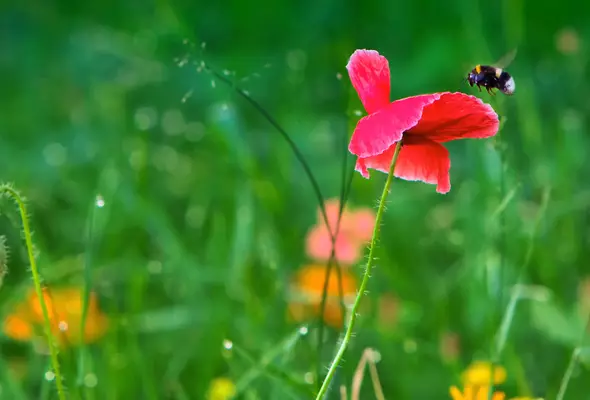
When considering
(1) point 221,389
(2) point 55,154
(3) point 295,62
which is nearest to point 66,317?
(1) point 221,389

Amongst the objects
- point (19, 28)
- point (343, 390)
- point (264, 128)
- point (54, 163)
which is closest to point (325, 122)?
point (264, 128)

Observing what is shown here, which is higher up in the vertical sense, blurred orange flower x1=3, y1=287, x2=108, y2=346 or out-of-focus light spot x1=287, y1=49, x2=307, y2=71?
out-of-focus light spot x1=287, y1=49, x2=307, y2=71

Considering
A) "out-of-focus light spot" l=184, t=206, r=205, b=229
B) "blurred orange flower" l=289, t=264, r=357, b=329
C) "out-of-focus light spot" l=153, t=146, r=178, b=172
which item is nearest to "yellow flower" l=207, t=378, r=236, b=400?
"blurred orange flower" l=289, t=264, r=357, b=329

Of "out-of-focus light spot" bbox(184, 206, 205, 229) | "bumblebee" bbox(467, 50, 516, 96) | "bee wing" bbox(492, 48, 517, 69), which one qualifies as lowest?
"out-of-focus light spot" bbox(184, 206, 205, 229)

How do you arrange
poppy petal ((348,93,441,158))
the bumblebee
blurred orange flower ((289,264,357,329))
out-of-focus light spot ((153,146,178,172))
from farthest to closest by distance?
1. out-of-focus light spot ((153,146,178,172))
2. blurred orange flower ((289,264,357,329))
3. the bumblebee
4. poppy petal ((348,93,441,158))

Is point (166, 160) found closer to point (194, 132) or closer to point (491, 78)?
point (194, 132)

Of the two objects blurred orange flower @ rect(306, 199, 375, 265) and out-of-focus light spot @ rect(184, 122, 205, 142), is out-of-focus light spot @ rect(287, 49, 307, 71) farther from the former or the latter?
out-of-focus light spot @ rect(184, 122, 205, 142)

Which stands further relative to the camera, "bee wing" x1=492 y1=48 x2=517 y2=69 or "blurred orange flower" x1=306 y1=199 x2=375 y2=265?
"blurred orange flower" x1=306 y1=199 x2=375 y2=265

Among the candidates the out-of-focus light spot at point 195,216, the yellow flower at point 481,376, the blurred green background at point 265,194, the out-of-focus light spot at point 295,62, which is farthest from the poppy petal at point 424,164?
the out-of-focus light spot at point 195,216
